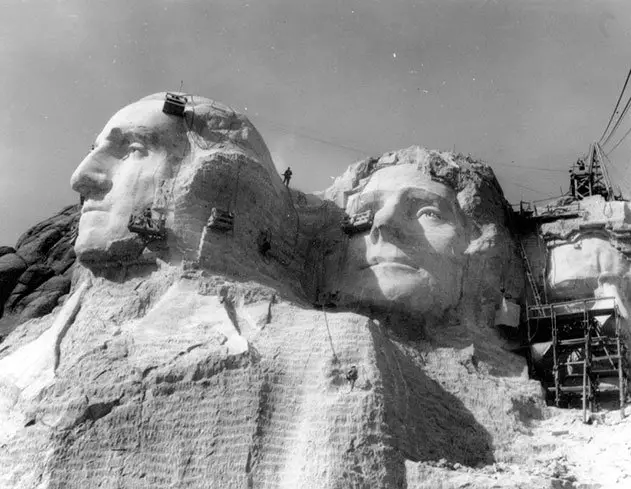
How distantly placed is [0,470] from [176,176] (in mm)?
8021

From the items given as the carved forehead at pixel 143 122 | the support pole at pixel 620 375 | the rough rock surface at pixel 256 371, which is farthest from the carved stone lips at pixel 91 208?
the support pole at pixel 620 375

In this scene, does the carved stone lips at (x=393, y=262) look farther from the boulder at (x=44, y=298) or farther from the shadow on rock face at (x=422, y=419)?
the boulder at (x=44, y=298)

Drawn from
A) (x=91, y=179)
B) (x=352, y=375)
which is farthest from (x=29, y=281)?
(x=352, y=375)

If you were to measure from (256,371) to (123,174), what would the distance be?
269 inches

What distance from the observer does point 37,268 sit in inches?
1380

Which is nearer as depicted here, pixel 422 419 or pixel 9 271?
pixel 422 419

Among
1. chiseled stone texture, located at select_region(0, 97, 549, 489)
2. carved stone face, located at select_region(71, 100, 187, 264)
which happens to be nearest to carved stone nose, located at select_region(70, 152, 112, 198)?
carved stone face, located at select_region(71, 100, 187, 264)

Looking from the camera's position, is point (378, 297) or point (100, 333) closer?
point (100, 333)

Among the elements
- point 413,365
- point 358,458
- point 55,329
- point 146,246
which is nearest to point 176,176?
point 146,246

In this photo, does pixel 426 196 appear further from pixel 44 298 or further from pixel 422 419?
pixel 44 298

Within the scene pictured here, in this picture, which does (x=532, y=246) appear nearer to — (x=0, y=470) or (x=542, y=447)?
(x=542, y=447)

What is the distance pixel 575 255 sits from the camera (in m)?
32.1

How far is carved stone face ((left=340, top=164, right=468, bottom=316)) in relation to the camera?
96.0ft

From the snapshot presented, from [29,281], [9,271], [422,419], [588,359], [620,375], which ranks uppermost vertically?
[9,271]
